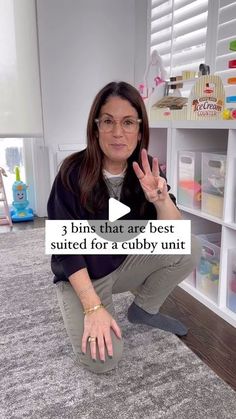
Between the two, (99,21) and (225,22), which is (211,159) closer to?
(225,22)

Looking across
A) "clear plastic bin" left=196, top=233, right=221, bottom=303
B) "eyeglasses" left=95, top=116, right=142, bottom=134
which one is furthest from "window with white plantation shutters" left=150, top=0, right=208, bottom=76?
"eyeglasses" left=95, top=116, right=142, bottom=134

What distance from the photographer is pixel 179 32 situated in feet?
6.29

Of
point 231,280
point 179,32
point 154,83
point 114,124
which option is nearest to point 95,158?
point 114,124

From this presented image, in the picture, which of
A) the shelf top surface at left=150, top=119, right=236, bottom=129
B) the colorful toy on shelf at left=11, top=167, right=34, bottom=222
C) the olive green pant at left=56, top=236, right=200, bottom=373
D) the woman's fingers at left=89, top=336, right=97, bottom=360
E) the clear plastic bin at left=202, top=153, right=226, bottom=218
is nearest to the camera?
the woman's fingers at left=89, top=336, right=97, bottom=360

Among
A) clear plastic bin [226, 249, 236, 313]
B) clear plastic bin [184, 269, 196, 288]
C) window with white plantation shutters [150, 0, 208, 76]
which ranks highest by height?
window with white plantation shutters [150, 0, 208, 76]

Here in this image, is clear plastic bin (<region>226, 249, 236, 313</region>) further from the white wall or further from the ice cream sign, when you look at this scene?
the white wall

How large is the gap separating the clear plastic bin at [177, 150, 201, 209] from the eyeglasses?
0.52m

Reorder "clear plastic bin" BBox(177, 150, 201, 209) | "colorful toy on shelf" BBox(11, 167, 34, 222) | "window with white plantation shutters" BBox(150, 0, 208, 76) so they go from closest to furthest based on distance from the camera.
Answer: "clear plastic bin" BBox(177, 150, 201, 209), "window with white plantation shutters" BBox(150, 0, 208, 76), "colorful toy on shelf" BBox(11, 167, 34, 222)

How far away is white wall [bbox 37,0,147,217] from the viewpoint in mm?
2244

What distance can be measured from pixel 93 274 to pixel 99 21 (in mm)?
2040

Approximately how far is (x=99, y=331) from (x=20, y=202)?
5.94 feet

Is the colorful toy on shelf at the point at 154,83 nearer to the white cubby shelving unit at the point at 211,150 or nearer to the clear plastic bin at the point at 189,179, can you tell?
the white cubby shelving unit at the point at 211,150

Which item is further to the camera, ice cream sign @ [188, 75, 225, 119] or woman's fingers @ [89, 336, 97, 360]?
ice cream sign @ [188, 75, 225, 119]

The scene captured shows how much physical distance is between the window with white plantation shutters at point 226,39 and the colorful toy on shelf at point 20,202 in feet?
4.93
